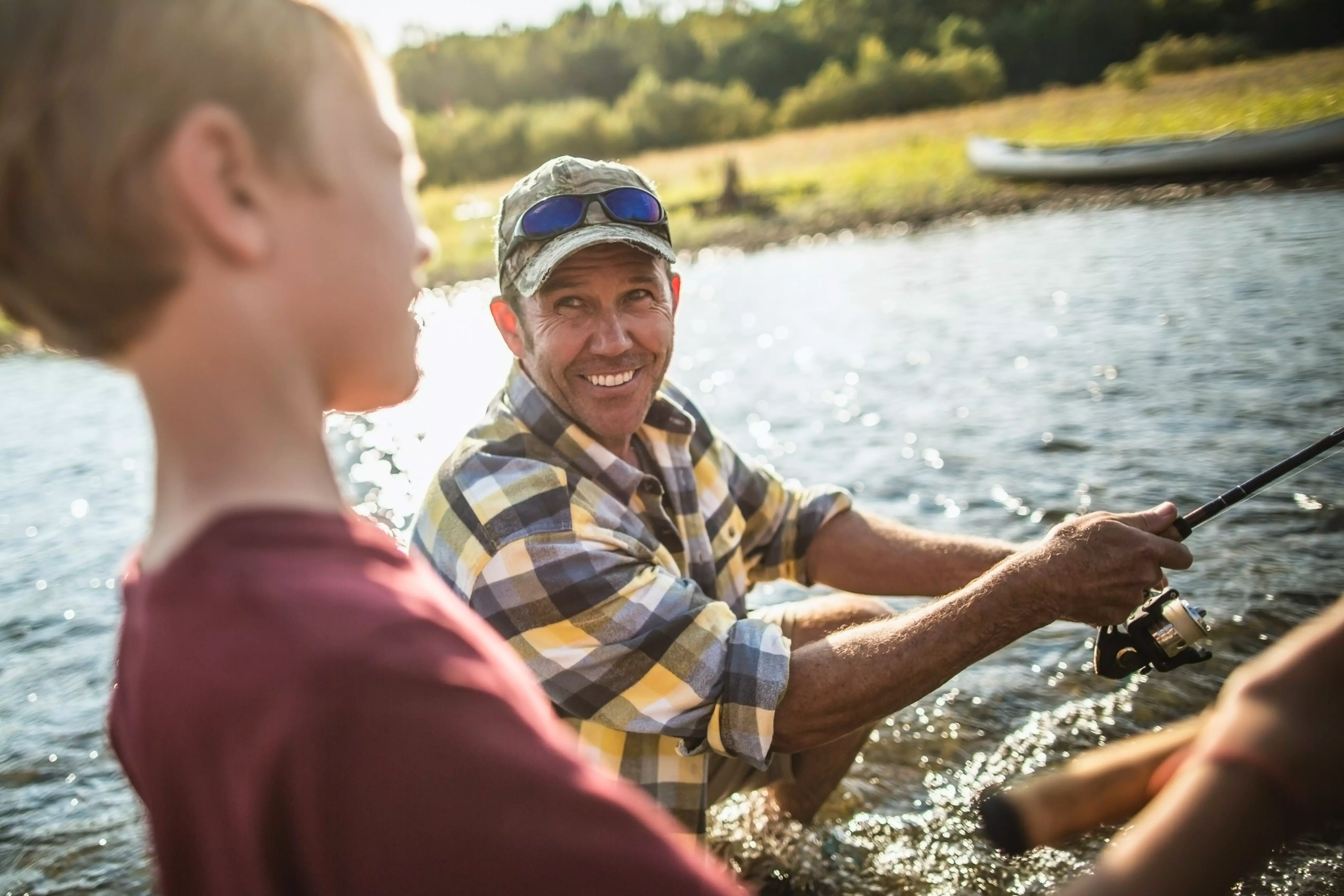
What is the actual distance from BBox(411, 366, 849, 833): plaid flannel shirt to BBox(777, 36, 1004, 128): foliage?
4627cm

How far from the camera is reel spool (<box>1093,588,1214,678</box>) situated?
2629mm

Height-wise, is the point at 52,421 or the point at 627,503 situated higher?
the point at 627,503

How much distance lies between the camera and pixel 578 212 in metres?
2.89

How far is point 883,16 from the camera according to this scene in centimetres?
6341

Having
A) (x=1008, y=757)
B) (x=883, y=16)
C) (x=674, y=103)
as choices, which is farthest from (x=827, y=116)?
(x=1008, y=757)

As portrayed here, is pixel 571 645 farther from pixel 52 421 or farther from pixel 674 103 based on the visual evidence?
pixel 674 103

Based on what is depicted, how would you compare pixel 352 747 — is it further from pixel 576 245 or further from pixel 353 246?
pixel 576 245

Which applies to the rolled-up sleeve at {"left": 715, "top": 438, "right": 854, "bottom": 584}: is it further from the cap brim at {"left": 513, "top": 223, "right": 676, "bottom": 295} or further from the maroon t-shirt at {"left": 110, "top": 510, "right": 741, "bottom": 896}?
the maroon t-shirt at {"left": 110, "top": 510, "right": 741, "bottom": 896}

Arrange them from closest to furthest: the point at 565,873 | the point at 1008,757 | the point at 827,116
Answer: the point at 565,873 < the point at 1008,757 < the point at 827,116

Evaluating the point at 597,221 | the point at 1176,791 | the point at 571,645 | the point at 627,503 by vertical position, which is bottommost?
the point at 571,645

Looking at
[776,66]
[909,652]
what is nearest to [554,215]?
[909,652]

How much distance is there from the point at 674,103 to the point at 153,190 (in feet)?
171

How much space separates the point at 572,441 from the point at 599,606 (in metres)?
0.52

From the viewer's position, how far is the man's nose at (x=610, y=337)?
293cm
